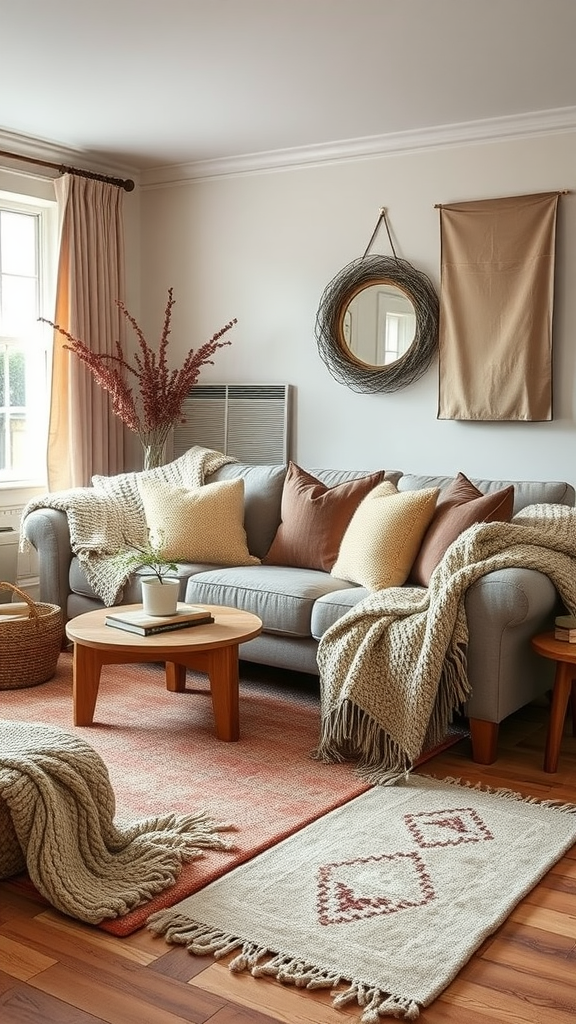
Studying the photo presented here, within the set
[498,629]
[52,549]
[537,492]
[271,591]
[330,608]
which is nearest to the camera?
[498,629]

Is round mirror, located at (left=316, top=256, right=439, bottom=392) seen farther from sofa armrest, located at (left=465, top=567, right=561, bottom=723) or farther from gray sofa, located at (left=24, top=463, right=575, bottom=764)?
sofa armrest, located at (left=465, top=567, right=561, bottom=723)

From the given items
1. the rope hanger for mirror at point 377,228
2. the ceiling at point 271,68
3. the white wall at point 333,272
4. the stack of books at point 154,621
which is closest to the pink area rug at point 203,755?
the stack of books at point 154,621

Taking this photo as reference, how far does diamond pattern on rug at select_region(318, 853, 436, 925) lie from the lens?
2299 millimetres

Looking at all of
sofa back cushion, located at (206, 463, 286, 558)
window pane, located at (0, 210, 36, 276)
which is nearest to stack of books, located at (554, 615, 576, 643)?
sofa back cushion, located at (206, 463, 286, 558)

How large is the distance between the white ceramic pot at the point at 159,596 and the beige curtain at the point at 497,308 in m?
1.85

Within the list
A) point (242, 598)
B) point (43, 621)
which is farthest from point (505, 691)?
point (43, 621)

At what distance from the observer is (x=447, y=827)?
2.77 meters

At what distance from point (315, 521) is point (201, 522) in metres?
0.51

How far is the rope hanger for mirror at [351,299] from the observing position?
4.85m

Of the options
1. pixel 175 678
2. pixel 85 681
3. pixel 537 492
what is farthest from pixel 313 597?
pixel 537 492

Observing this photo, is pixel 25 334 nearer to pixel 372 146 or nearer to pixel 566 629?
pixel 372 146

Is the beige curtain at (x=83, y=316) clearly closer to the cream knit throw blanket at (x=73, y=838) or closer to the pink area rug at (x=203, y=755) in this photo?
the pink area rug at (x=203, y=755)

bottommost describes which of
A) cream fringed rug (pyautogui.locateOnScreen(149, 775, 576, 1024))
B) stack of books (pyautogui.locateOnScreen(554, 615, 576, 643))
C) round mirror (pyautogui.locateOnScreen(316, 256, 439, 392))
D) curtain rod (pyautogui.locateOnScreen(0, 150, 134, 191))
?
cream fringed rug (pyautogui.locateOnScreen(149, 775, 576, 1024))

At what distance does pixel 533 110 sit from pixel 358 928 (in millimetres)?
3589
